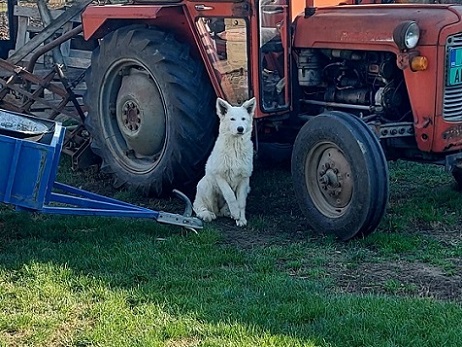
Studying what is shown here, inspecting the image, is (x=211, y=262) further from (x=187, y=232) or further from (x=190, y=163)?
(x=190, y=163)

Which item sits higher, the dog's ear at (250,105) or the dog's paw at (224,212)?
the dog's ear at (250,105)

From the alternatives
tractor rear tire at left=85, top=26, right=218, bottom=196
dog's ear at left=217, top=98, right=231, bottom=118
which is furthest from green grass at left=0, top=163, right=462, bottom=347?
dog's ear at left=217, top=98, right=231, bottom=118

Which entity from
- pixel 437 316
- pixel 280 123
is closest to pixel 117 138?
pixel 280 123

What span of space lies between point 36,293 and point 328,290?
1.76 meters

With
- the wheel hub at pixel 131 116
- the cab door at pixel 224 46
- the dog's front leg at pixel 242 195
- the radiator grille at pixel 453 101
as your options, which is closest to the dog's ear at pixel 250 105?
the cab door at pixel 224 46

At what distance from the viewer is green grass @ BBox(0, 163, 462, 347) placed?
412 centimetres

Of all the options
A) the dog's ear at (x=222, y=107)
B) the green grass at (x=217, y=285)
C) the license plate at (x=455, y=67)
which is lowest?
the green grass at (x=217, y=285)

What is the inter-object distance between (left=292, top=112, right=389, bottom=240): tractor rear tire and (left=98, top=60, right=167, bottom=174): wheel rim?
1.50 m

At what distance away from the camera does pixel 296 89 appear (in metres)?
6.62

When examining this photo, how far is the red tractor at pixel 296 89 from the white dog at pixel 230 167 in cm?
25

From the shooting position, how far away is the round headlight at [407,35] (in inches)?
222

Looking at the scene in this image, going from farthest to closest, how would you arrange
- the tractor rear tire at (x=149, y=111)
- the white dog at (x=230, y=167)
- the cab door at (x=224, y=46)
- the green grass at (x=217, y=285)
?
the tractor rear tire at (x=149, y=111) < the cab door at (x=224, y=46) < the white dog at (x=230, y=167) < the green grass at (x=217, y=285)

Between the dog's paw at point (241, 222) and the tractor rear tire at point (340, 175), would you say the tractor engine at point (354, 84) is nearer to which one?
the tractor rear tire at point (340, 175)

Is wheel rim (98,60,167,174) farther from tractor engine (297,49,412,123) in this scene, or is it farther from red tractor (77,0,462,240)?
tractor engine (297,49,412,123)
